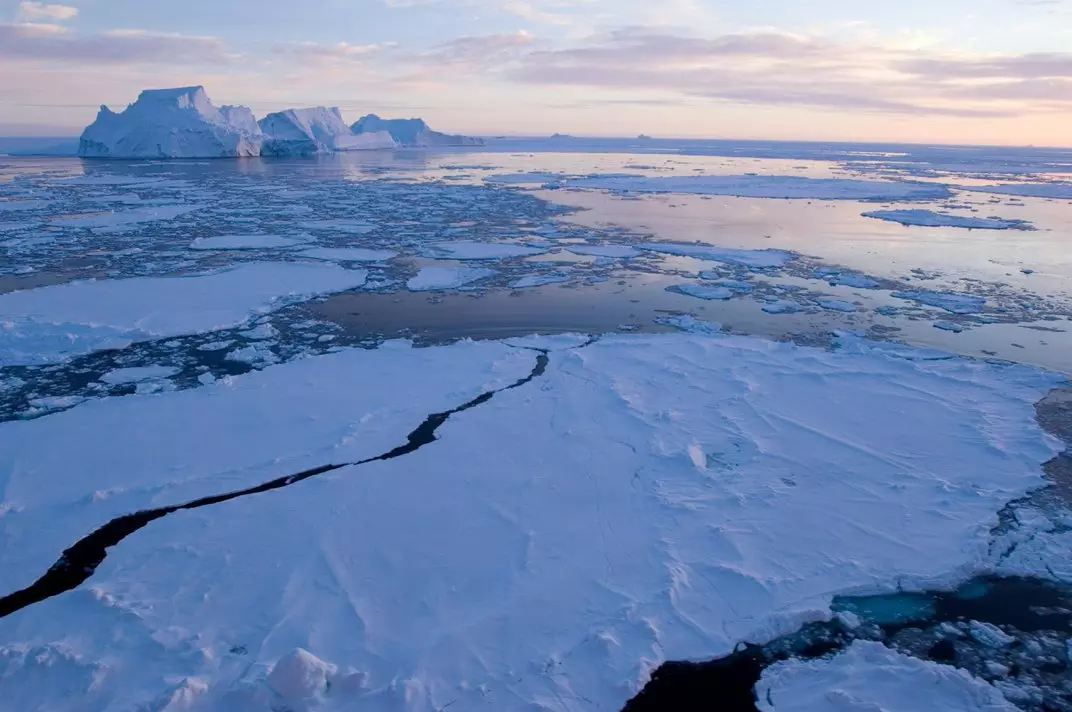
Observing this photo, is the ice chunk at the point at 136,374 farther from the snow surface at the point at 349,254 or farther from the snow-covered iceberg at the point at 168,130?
the snow-covered iceberg at the point at 168,130

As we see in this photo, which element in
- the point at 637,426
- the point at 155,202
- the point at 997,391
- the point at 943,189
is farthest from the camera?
the point at 943,189

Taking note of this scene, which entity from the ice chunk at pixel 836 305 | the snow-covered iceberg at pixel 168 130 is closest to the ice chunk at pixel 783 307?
the ice chunk at pixel 836 305

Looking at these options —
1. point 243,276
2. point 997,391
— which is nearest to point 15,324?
point 243,276

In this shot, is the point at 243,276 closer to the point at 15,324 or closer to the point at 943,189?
the point at 15,324

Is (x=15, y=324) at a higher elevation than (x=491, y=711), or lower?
higher

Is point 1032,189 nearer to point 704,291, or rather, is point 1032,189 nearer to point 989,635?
point 704,291

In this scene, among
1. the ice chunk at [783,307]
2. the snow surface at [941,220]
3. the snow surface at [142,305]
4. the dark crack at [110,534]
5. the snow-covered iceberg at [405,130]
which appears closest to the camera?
the dark crack at [110,534]
